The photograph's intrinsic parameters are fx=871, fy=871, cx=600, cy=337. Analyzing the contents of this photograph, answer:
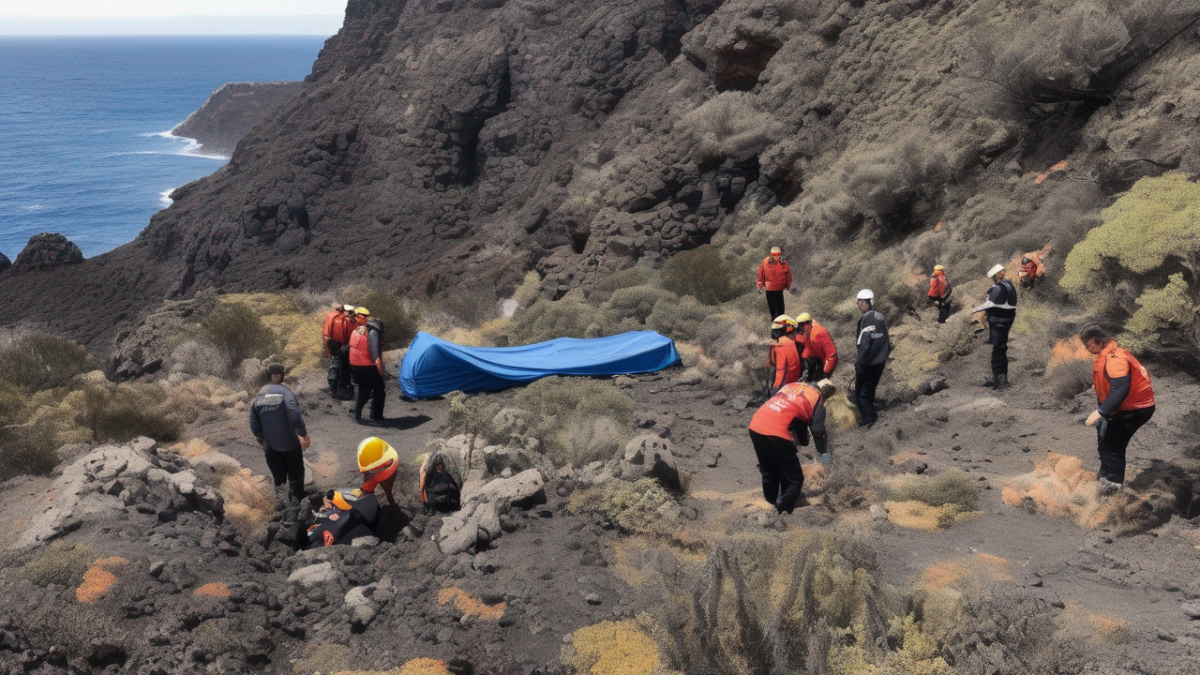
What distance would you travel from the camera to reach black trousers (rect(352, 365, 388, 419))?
10836 mm

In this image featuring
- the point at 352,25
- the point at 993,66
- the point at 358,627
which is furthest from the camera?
the point at 352,25

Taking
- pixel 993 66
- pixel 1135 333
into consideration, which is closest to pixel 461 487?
pixel 1135 333

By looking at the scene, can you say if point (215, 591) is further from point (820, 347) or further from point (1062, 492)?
point (1062, 492)

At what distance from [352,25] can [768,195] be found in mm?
31787

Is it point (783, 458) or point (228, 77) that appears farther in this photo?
point (228, 77)

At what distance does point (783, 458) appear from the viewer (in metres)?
6.81

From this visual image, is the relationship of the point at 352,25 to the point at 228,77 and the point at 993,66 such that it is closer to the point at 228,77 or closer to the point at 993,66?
the point at 993,66

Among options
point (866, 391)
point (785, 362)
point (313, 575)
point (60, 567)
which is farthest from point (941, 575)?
point (60, 567)

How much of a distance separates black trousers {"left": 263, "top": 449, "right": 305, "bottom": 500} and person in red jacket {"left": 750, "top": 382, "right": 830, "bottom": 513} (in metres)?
4.14

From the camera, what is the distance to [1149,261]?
845 cm

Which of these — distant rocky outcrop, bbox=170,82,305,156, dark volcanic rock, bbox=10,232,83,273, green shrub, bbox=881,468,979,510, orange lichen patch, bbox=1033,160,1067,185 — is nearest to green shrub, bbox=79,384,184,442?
green shrub, bbox=881,468,979,510

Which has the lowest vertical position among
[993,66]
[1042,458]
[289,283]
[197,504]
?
[289,283]

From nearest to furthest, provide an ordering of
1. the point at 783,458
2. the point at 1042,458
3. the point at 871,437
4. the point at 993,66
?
the point at 783,458, the point at 1042,458, the point at 871,437, the point at 993,66

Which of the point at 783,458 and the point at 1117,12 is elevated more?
the point at 1117,12
